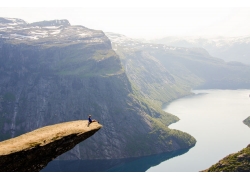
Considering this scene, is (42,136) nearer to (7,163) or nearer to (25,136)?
(25,136)

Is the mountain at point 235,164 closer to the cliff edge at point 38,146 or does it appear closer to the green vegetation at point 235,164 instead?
the green vegetation at point 235,164

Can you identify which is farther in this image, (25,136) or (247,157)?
(247,157)

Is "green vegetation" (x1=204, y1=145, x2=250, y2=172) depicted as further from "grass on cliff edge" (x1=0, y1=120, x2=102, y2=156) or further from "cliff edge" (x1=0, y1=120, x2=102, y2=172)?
"cliff edge" (x1=0, y1=120, x2=102, y2=172)

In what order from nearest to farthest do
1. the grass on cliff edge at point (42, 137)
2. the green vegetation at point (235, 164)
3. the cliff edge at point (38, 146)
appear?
1. the cliff edge at point (38, 146)
2. the grass on cliff edge at point (42, 137)
3. the green vegetation at point (235, 164)

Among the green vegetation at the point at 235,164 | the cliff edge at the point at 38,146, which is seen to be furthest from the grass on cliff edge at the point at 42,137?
the green vegetation at the point at 235,164

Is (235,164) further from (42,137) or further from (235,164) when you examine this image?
(42,137)

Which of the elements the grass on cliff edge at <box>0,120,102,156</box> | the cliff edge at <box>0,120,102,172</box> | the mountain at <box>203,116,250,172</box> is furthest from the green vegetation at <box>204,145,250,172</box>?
the cliff edge at <box>0,120,102,172</box>

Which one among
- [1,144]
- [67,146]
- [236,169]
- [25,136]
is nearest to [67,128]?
[67,146]
